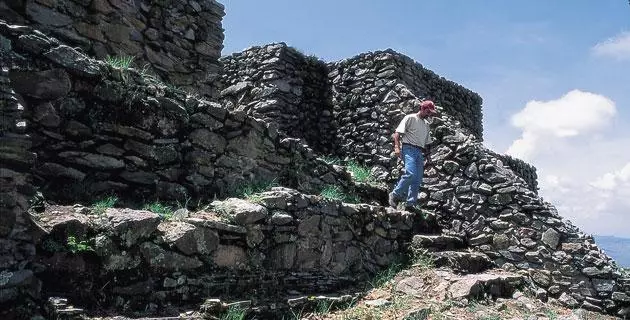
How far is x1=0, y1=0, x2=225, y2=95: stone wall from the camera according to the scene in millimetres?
5531

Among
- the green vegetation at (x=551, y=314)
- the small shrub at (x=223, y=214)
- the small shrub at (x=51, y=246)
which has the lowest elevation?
the small shrub at (x=51, y=246)

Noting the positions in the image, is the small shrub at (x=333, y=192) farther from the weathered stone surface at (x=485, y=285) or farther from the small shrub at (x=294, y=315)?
the small shrub at (x=294, y=315)

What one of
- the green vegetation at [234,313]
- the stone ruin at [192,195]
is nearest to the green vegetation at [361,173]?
the stone ruin at [192,195]

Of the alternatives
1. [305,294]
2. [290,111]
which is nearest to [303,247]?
[305,294]

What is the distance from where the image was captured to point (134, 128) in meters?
4.99

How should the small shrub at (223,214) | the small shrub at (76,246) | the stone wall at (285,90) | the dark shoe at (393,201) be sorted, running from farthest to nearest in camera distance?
1. the stone wall at (285,90)
2. the dark shoe at (393,201)
3. the small shrub at (223,214)
4. the small shrub at (76,246)

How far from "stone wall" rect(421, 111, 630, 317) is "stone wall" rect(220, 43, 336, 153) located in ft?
9.96

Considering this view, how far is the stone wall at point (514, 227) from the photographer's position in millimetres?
6969

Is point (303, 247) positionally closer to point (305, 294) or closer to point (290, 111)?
point (305, 294)

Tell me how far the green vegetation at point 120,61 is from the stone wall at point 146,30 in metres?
0.15

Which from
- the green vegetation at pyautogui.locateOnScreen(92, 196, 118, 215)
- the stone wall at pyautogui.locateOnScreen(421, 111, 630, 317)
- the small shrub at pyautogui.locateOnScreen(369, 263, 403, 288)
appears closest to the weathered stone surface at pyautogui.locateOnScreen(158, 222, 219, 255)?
the green vegetation at pyautogui.locateOnScreen(92, 196, 118, 215)

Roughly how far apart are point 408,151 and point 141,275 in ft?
16.0

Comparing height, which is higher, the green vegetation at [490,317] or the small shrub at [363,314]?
the green vegetation at [490,317]

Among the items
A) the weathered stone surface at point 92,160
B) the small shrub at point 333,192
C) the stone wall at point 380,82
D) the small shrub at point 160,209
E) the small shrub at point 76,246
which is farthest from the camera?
the stone wall at point 380,82
